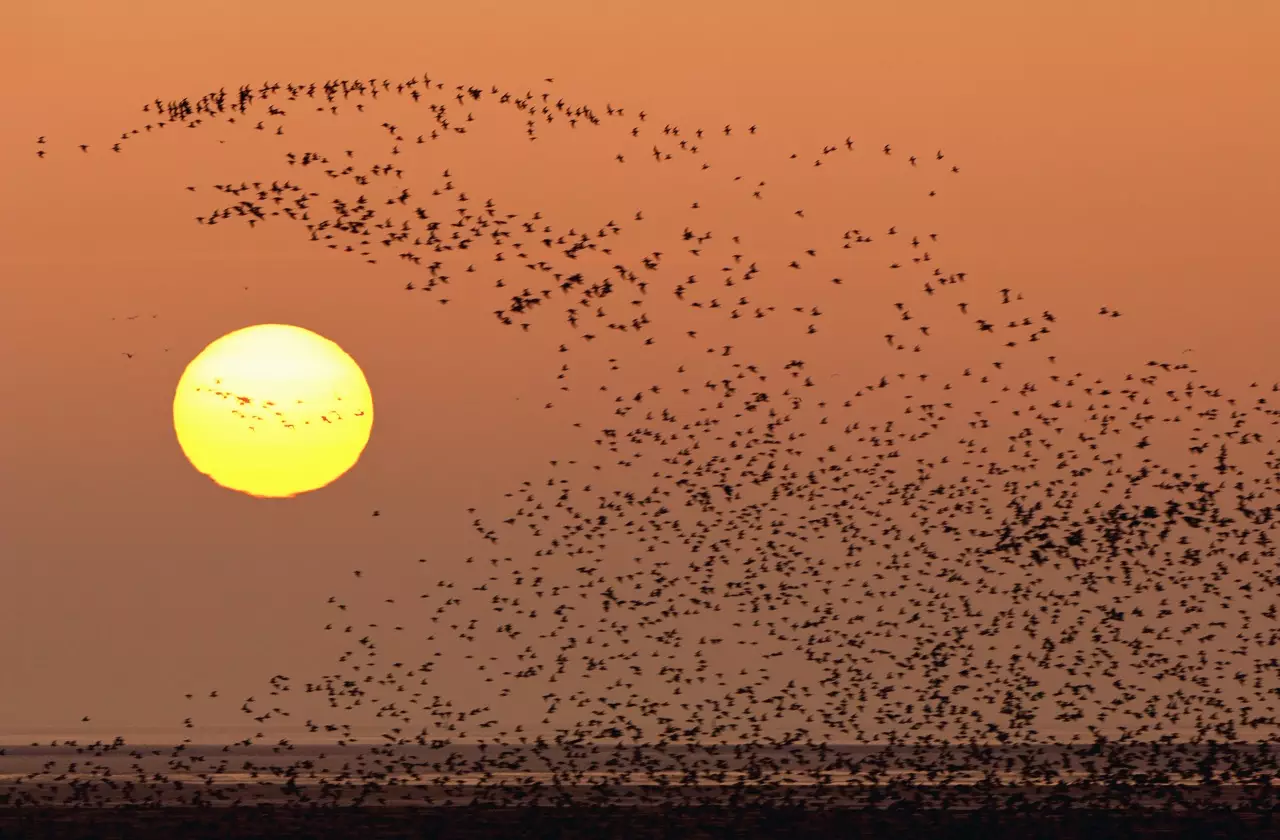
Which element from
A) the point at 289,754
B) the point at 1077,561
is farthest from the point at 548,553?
the point at 289,754

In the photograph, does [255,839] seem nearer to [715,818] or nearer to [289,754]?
[715,818]

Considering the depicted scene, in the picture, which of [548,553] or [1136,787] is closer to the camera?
[548,553]

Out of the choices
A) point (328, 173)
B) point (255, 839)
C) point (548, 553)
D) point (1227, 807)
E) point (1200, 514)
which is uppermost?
point (328, 173)

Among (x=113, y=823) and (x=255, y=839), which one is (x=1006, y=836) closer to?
(x=255, y=839)

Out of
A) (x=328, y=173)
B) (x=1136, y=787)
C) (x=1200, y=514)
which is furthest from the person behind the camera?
(x=1136, y=787)

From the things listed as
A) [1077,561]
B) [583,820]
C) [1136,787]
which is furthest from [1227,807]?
[583,820]

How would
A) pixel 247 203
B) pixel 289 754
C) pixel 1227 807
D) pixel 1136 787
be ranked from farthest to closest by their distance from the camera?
1. pixel 289 754
2. pixel 1136 787
3. pixel 1227 807
4. pixel 247 203

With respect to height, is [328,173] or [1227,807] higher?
[328,173]
